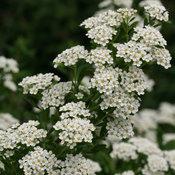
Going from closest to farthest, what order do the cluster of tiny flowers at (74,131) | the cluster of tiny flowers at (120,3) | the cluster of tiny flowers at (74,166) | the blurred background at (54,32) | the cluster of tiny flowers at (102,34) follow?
the cluster of tiny flowers at (74,131), the cluster of tiny flowers at (74,166), the cluster of tiny flowers at (102,34), the cluster of tiny flowers at (120,3), the blurred background at (54,32)

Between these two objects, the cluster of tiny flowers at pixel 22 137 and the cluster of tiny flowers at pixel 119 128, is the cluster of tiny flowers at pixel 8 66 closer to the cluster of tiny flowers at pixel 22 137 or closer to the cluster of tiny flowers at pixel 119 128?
the cluster of tiny flowers at pixel 22 137

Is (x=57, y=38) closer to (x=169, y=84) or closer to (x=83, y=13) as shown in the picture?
(x=83, y=13)

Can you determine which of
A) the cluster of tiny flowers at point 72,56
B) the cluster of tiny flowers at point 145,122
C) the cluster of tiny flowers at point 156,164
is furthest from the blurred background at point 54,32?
the cluster of tiny flowers at point 72,56

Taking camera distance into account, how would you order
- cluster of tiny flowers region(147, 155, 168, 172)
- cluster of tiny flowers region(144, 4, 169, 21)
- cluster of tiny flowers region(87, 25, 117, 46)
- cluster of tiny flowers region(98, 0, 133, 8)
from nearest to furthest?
Answer: cluster of tiny flowers region(87, 25, 117, 46) → cluster of tiny flowers region(144, 4, 169, 21) → cluster of tiny flowers region(147, 155, 168, 172) → cluster of tiny flowers region(98, 0, 133, 8)

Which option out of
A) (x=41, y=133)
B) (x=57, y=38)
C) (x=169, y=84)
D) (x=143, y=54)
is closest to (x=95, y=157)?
(x=41, y=133)

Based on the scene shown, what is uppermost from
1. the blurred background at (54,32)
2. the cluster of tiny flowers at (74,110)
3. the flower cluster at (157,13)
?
the blurred background at (54,32)

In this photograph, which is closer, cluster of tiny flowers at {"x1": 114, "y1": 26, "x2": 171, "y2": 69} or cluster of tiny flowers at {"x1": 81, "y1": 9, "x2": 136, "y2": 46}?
cluster of tiny flowers at {"x1": 114, "y1": 26, "x2": 171, "y2": 69}

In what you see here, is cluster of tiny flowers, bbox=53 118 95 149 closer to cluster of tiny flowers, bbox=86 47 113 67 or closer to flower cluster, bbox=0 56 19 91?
cluster of tiny flowers, bbox=86 47 113 67

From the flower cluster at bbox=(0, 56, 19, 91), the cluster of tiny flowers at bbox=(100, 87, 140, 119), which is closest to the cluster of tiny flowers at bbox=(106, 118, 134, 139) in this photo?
the cluster of tiny flowers at bbox=(100, 87, 140, 119)
